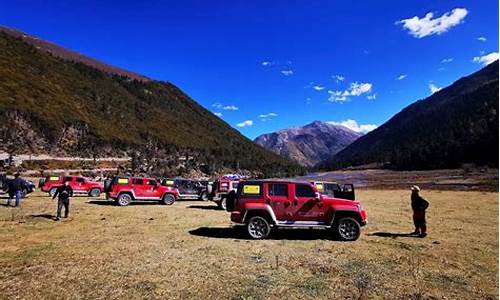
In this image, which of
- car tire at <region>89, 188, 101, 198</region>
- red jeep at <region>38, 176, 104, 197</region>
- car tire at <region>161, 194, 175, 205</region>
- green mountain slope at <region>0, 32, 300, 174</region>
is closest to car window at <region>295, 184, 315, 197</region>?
car tire at <region>161, 194, 175, 205</region>

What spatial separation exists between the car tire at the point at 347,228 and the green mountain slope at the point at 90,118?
240 ft

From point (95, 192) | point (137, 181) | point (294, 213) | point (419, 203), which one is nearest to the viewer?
point (294, 213)

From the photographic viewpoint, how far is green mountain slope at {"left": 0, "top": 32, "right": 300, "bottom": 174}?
286 ft

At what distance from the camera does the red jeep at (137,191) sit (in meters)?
26.2

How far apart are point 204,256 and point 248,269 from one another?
1888 millimetres

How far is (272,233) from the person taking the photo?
616 inches

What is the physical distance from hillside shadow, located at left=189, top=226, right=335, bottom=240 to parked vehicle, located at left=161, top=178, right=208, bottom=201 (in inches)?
569

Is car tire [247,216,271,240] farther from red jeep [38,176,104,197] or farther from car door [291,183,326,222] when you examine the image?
red jeep [38,176,104,197]

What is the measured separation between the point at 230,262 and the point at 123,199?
17.5 meters

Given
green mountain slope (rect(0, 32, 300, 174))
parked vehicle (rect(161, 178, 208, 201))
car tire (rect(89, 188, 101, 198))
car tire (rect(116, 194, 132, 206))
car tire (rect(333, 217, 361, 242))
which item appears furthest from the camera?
green mountain slope (rect(0, 32, 300, 174))

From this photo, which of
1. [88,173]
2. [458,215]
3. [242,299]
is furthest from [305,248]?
[88,173]

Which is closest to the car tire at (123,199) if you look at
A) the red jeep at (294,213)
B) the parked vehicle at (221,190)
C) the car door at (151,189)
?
the car door at (151,189)

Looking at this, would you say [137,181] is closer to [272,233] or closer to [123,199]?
[123,199]

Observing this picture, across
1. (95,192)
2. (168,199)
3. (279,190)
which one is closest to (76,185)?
(95,192)
